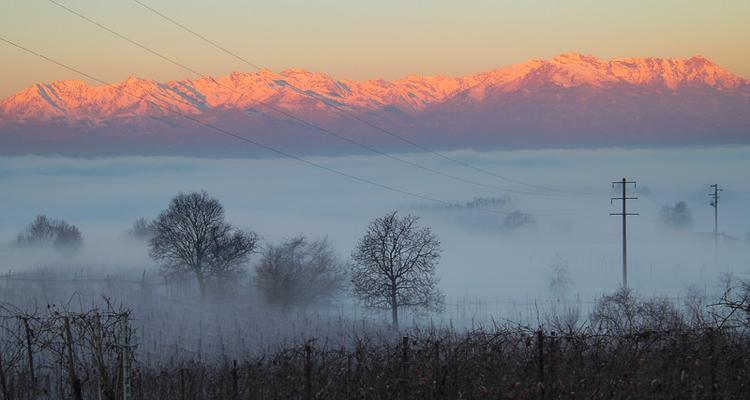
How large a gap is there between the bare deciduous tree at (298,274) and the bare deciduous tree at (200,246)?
1.88 m

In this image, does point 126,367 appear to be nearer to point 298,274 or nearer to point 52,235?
point 298,274

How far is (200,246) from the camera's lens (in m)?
62.4

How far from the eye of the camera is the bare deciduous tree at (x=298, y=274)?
5744cm

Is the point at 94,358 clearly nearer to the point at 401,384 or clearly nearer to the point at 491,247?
the point at 401,384

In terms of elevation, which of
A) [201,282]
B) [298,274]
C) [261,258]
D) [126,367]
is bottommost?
[201,282]

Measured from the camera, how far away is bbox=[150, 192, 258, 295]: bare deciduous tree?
61.5 meters

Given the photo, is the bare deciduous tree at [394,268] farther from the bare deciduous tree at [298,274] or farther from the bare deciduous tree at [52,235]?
the bare deciduous tree at [52,235]

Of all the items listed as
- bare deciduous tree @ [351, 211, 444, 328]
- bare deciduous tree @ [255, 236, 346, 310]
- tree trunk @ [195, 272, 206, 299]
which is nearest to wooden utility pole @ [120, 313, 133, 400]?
bare deciduous tree @ [351, 211, 444, 328]

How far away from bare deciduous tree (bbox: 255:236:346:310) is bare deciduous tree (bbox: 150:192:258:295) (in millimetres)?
1875

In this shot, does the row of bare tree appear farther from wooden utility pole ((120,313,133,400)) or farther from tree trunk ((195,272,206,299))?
wooden utility pole ((120,313,133,400))

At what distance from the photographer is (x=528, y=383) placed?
1335 centimetres

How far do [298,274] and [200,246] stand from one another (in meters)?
8.09

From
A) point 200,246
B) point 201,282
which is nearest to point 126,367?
point 201,282

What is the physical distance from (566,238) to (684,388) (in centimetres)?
11047
